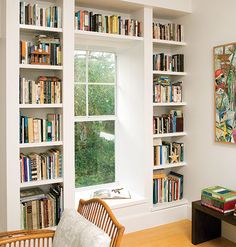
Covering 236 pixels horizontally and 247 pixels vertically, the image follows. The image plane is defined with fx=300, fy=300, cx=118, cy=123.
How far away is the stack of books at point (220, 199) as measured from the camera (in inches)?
107

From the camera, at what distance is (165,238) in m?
3.12

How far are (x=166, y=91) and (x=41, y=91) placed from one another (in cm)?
150

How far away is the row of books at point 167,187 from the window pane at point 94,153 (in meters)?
0.60

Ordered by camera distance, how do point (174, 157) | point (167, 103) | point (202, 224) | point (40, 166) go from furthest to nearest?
point (174, 157)
point (167, 103)
point (202, 224)
point (40, 166)

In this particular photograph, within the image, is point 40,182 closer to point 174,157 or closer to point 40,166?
point 40,166

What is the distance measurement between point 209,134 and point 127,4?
5.45 feet

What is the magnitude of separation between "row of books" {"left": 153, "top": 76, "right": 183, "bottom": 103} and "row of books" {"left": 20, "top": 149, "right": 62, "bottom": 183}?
1323 mm

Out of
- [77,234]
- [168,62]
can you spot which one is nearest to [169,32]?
[168,62]

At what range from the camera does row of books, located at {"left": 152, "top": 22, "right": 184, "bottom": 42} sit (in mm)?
3467

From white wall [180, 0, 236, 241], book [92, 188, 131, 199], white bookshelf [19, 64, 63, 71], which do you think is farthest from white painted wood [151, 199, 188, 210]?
white bookshelf [19, 64, 63, 71]

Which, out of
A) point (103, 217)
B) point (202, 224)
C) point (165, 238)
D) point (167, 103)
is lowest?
point (165, 238)

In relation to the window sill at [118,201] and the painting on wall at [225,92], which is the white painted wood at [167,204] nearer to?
the window sill at [118,201]

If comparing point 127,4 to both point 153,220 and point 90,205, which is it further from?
point 153,220

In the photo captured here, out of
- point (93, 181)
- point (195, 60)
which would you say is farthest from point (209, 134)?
point (93, 181)
